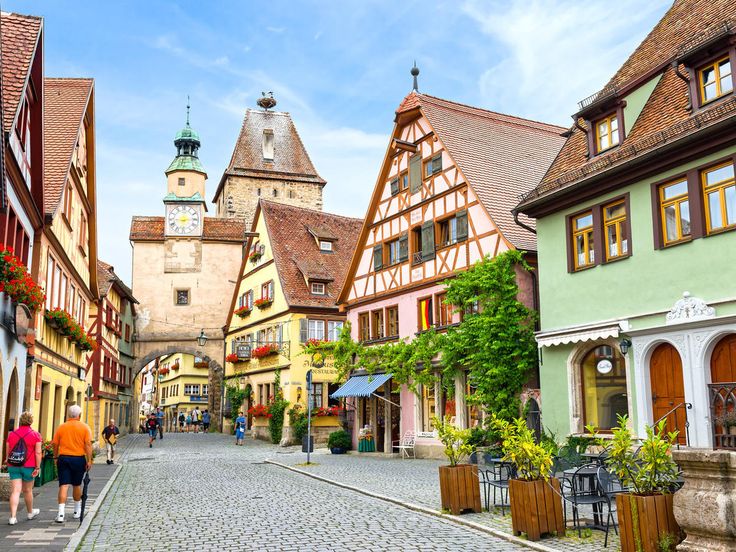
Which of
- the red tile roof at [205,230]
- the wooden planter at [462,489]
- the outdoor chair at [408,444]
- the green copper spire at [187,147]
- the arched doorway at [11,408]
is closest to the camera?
the wooden planter at [462,489]

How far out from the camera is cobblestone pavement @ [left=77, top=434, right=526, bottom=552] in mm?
9031

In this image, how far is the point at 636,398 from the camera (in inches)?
617

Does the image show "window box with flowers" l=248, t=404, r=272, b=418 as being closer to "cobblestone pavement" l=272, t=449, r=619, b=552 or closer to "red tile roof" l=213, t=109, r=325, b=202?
"cobblestone pavement" l=272, t=449, r=619, b=552

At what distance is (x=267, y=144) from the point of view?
6625cm

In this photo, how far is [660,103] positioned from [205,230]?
35.6 metres

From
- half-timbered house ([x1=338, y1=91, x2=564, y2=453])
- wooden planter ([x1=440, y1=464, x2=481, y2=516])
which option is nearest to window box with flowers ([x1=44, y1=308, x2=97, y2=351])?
half-timbered house ([x1=338, y1=91, x2=564, y2=453])

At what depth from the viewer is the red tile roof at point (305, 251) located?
3550 centimetres

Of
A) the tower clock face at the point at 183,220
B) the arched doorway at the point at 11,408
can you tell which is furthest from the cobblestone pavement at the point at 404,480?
the tower clock face at the point at 183,220

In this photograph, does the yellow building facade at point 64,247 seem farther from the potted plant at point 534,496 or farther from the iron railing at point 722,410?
the iron railing at point 722,410

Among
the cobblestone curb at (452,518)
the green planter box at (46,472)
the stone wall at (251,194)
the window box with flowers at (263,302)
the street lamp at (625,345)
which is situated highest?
the stone wall at (251,194)

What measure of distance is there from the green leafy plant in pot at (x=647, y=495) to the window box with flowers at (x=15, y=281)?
32.8ft

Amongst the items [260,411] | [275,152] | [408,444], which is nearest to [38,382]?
[408,444]

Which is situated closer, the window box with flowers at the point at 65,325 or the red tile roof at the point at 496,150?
the window box with flowers at the point at 65,325

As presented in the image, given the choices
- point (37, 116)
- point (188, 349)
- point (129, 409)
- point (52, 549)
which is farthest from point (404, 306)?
point (129, 409)
